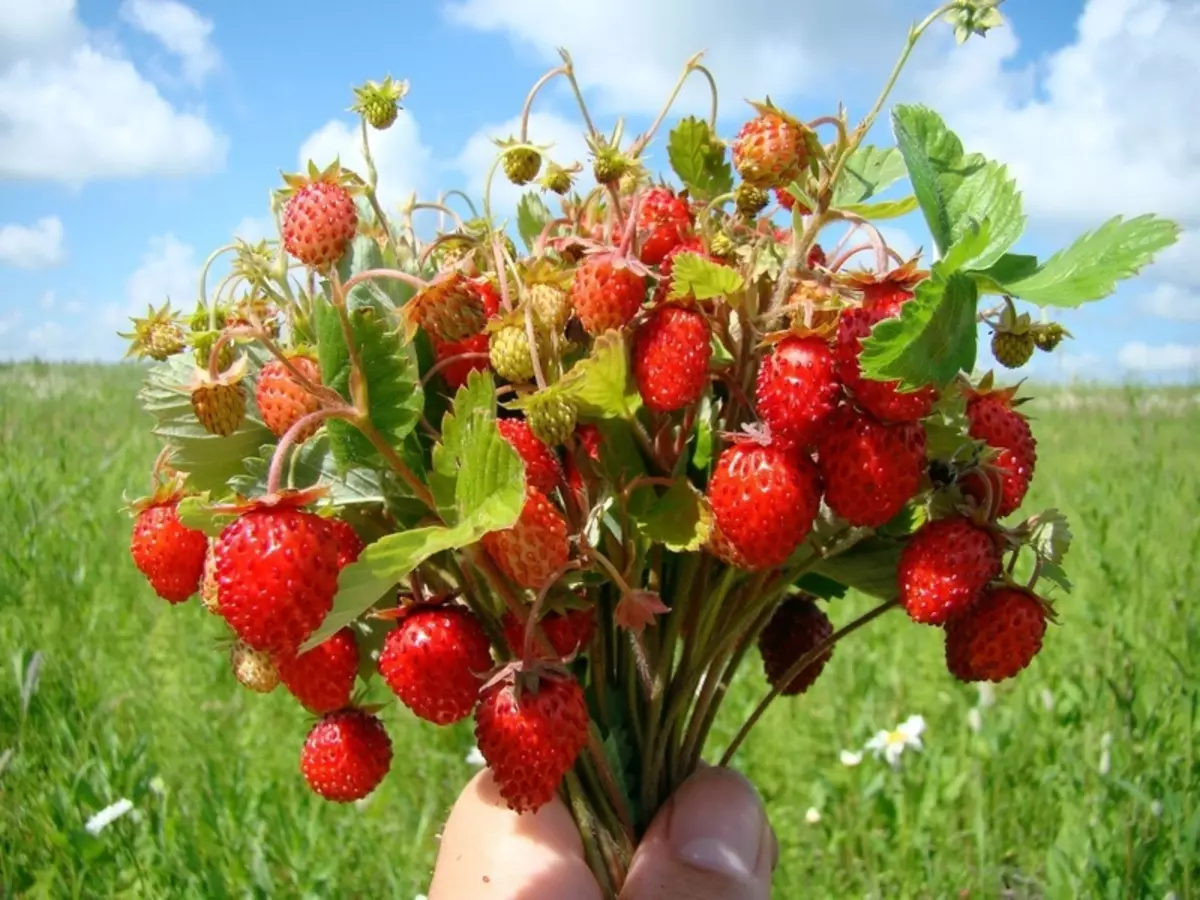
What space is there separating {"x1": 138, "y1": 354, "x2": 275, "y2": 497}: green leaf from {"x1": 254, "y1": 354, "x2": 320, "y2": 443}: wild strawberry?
0.06m

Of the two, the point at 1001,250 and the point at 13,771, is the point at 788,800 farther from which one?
the point at 1001,250

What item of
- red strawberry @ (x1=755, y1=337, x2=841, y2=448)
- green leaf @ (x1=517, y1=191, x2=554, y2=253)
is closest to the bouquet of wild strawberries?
red strawberry @ (x1=755, y1=337, x2=841, y2=448)

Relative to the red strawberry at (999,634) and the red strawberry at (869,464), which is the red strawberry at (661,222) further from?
the red strawberry at (999,634)

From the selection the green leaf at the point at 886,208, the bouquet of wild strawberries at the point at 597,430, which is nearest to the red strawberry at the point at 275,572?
the bouquet of wild strawberries at the point at 597,430

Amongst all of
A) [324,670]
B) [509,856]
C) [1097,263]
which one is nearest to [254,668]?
[324,670]

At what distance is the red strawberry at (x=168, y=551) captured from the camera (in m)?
0.94

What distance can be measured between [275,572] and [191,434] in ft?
0.75

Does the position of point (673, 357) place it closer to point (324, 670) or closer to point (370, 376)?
point (370, 376)

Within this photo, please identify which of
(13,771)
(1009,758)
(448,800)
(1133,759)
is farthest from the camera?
(448,800)

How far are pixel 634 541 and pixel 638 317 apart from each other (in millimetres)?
222

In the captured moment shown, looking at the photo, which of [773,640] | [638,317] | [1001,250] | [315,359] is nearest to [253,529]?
[315,359]

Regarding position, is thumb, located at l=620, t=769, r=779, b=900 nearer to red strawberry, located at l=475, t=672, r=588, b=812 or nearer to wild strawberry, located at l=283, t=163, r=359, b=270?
red strawberry, located at l=475, t=672, r=588, b=812

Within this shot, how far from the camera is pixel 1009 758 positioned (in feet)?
7.05

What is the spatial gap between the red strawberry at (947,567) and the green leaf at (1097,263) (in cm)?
23
